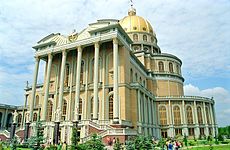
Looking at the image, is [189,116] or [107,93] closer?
[107,93]

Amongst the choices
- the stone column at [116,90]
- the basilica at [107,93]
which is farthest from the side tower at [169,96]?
the stone column at [116,90]

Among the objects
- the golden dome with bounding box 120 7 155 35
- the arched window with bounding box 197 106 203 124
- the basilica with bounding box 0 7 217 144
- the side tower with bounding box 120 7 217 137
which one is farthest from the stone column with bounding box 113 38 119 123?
the golden dome with bounding box 120 7 155 35

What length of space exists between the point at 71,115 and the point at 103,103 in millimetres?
6920

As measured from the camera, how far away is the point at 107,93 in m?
35.2

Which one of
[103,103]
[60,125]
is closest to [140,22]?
[103,103]

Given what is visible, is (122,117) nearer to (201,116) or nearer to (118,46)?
(118,46)

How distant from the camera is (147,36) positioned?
61.7 m

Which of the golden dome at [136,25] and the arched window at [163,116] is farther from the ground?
the golden dome at [136,25]

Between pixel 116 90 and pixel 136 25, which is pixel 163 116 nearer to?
pixel 116 90

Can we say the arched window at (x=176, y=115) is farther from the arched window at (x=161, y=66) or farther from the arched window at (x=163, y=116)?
the arched window at (x=161, y=66)

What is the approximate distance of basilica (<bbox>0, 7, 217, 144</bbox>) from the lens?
3125 centimetres

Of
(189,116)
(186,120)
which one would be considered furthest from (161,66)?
(186,120)

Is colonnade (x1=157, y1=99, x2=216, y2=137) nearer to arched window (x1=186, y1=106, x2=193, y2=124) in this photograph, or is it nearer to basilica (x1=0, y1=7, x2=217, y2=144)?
basilica (x1=0, y1=7, x2=217, y2=144)

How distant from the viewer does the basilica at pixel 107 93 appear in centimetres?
3125
